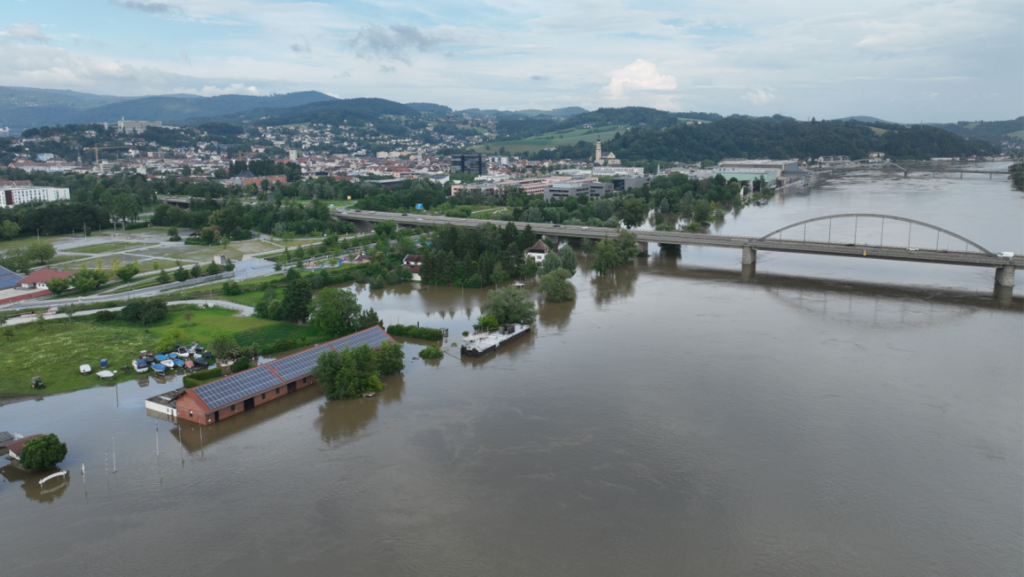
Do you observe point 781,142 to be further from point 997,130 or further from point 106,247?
point 106,247

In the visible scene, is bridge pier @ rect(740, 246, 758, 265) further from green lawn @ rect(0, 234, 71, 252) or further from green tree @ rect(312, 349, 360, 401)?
green lawn @ rect(0, 234, 71, 252)

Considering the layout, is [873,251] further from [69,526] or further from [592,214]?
[69,526]

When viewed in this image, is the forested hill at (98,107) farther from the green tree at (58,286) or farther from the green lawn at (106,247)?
the green tree at (58,286)

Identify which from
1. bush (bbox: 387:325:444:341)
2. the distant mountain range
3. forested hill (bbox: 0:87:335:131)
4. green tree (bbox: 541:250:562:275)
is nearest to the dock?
bush (bbox: 387:325:444:341)

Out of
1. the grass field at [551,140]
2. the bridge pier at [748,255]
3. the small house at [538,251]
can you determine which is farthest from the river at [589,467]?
the grass field at [551,140]

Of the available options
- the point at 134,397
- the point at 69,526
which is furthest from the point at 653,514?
the point at 134,397
